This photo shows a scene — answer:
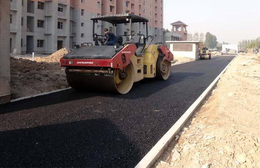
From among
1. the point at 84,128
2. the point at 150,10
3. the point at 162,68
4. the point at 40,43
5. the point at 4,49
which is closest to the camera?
the point at 84,128

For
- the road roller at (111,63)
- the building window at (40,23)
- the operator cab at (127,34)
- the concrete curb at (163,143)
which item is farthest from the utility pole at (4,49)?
the building window at (40,23)

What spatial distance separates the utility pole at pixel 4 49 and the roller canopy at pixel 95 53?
167 centimetres

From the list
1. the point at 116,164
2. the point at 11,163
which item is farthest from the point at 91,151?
the point at 11,163

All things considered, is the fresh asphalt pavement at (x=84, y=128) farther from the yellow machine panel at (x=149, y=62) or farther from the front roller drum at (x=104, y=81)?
the yellow machine panel at (x=149, y=62)

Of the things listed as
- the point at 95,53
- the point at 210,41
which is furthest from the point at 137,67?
the point at 210,41

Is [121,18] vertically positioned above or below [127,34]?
above

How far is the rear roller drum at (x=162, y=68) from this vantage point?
1059cm

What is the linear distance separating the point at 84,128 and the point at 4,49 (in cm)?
327

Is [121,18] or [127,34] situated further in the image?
[121,18]

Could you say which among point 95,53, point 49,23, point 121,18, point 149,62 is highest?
point 49,23

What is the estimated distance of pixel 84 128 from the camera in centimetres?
470

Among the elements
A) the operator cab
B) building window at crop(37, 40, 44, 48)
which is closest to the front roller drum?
the operator cab

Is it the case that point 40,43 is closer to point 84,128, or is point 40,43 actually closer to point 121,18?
point 121,18

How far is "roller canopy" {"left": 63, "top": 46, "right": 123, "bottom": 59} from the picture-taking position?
689cm
